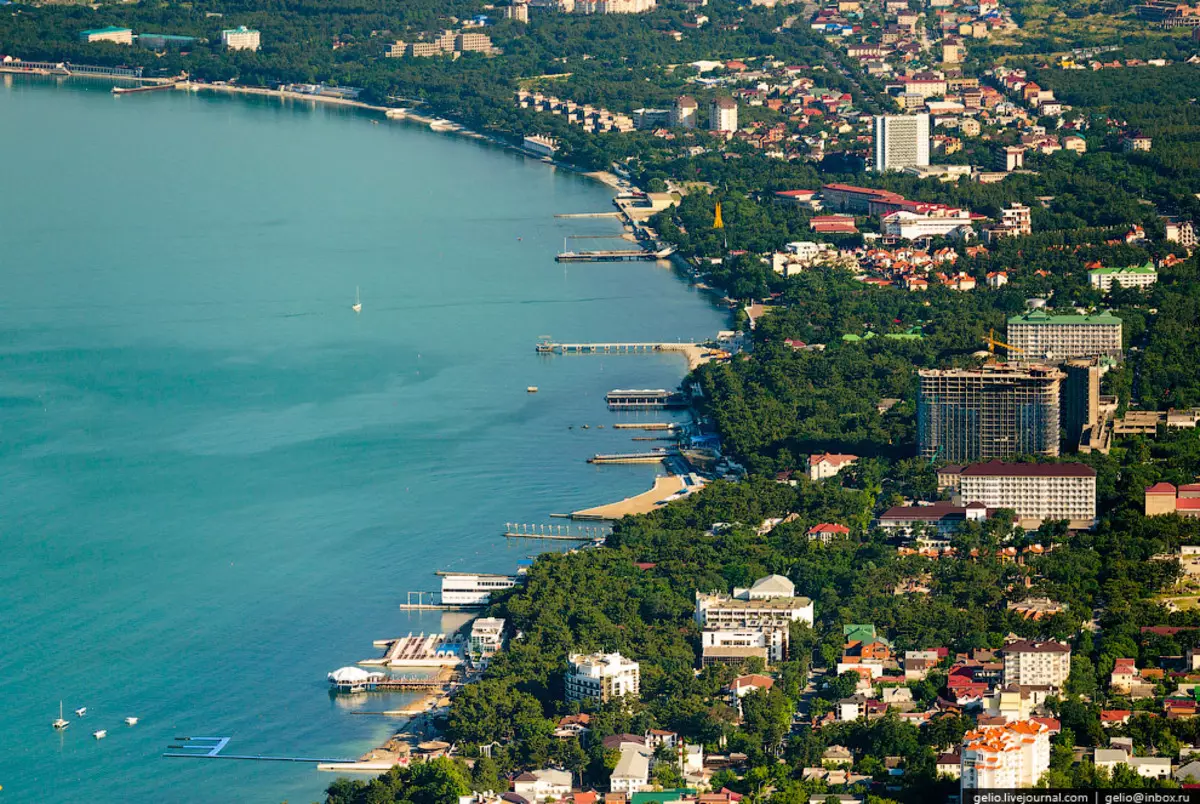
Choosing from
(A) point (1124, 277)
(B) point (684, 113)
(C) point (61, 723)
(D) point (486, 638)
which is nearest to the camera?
(C) point (61, 723)

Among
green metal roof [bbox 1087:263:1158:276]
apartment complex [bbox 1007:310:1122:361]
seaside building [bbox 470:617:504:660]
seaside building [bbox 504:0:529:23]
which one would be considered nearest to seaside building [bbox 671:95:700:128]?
seaside building [bbox 504:0:529:23]

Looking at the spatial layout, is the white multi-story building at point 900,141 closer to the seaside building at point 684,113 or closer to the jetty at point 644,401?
the seaside building at point 684,113

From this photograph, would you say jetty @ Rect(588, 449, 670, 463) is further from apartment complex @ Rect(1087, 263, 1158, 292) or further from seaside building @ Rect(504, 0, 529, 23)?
seaside building @ Rect(504, 0, 529, 23)

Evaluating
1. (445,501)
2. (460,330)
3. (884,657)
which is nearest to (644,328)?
(460,330)

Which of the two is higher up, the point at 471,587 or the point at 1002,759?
the point at 1002,759

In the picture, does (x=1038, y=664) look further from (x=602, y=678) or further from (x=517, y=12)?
(x=517, y=12)

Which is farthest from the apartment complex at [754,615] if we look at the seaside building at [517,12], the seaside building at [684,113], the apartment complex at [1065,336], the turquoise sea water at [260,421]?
the seaside building at [517,12]

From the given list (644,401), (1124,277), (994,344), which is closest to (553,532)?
(644,401)
